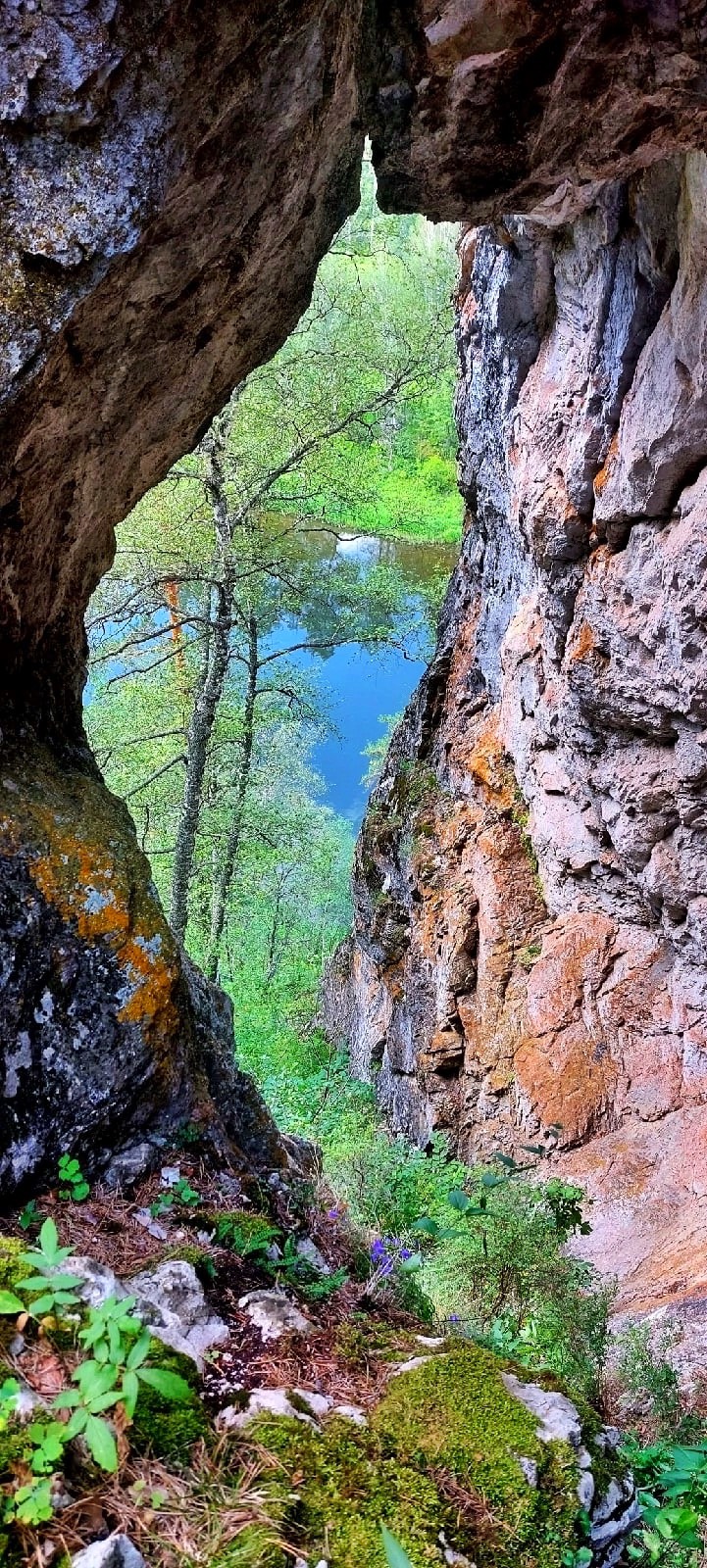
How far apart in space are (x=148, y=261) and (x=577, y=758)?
583 centimetres

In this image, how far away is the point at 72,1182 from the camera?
273 centimetres

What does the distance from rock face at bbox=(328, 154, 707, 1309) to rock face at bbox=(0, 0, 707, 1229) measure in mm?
1897

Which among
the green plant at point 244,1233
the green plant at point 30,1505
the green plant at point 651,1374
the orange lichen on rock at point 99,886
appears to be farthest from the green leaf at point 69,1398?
the green plant at point 651,1374

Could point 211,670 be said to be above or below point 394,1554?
above

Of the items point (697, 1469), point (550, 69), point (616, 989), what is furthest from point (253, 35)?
point (616, 989)

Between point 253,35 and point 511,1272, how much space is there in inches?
188

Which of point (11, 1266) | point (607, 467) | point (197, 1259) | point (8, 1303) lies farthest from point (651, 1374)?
point (607, 467)

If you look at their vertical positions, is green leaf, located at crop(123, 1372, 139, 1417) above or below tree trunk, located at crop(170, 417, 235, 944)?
below

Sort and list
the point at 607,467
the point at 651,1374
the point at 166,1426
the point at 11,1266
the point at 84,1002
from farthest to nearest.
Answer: the point at 607,467 → the point at 651,1374 → the point at 84,1002 → the point at 11,1266 → the point at 166,1426

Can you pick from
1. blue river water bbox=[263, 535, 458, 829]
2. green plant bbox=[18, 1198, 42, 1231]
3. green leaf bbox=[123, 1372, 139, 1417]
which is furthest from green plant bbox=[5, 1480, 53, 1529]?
blue river water bbox=[263, 535, 458, 829]

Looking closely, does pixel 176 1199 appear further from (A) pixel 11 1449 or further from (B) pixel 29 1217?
(A) pixel 11 1449

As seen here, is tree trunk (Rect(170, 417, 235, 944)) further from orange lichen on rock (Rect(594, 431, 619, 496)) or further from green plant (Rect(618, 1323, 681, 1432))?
green plant (Rect(618, 1323, 681, 1432))

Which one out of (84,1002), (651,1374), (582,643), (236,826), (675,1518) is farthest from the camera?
(236,826)

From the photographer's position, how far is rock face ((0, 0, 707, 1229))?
2.44 meters
